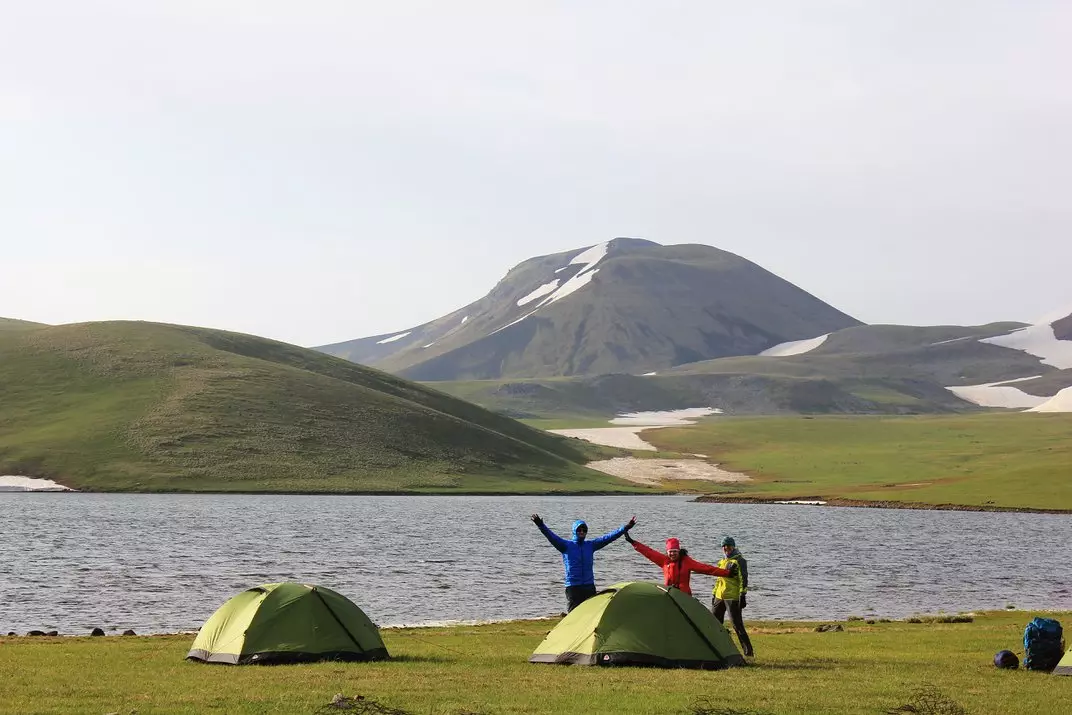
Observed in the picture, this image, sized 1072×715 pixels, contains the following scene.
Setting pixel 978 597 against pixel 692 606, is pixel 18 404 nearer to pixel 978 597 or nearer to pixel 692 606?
pixel 978 597

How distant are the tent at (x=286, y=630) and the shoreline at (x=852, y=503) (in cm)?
11857

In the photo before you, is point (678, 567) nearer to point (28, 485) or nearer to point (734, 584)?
point (734, 584)

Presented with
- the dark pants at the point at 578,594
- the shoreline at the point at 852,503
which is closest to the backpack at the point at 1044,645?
the dark pants at the point at 578,594

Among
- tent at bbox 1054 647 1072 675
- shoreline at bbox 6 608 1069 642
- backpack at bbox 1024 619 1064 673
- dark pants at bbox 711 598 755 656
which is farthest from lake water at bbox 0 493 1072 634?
tent at bbox 1054 647 1072 675

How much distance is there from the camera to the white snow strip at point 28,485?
15712 cm

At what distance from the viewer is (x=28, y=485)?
522ft

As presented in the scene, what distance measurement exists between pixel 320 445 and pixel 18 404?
157 ft

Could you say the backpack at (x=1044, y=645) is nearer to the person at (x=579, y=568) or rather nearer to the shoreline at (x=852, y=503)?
the person at (x=579, y=568)

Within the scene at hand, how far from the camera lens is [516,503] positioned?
522 ft

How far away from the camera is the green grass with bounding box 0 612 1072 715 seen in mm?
22797

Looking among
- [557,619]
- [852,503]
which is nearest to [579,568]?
[557,619]

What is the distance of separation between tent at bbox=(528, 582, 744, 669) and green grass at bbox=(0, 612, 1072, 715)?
2.00ft

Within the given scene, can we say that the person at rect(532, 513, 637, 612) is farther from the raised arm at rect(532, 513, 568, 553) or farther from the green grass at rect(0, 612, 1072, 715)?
the green grass at rect(0, 612, 1072, 715)

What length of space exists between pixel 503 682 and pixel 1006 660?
42.4 feet
